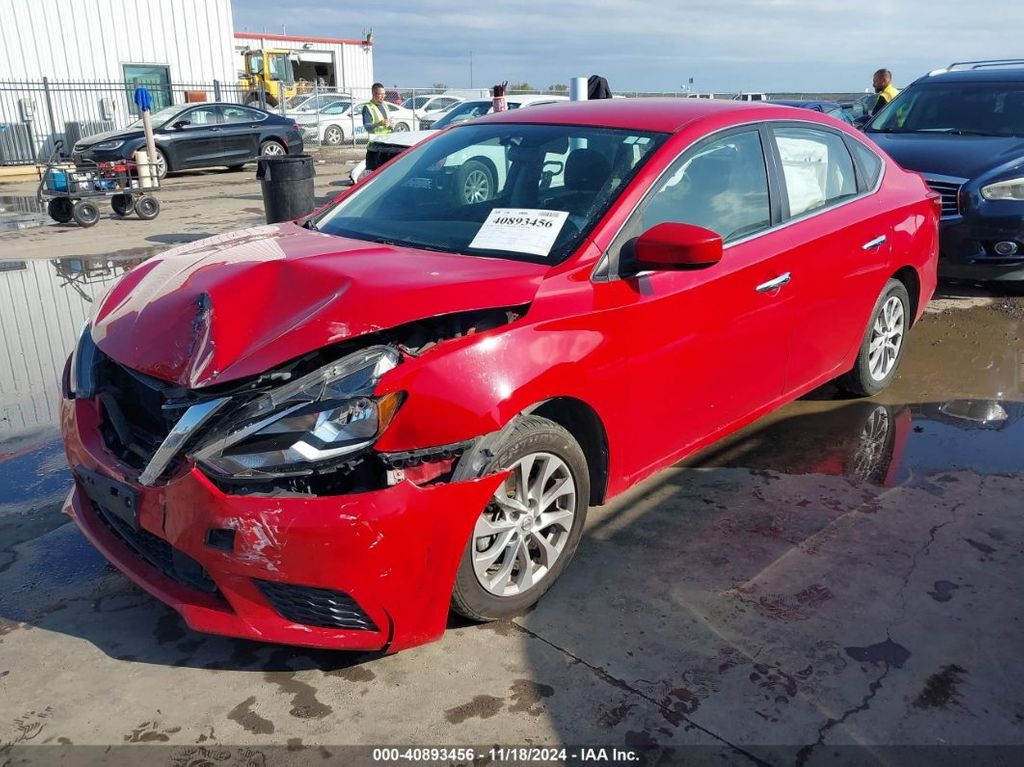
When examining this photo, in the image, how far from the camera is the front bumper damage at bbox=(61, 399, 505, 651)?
2439mm

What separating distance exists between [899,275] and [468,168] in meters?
2.74

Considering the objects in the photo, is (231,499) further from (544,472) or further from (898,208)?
(898,208)

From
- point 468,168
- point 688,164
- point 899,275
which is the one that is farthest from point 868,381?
point 468,168

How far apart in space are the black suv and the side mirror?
193 inches

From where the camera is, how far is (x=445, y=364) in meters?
2.62

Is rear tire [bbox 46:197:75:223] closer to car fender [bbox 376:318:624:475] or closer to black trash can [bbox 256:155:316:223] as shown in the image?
black trash can [bbox 256:155:316:223]

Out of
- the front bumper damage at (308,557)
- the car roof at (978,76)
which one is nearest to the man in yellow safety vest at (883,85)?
the car roof at (978,76)

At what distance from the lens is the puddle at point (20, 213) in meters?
11.7

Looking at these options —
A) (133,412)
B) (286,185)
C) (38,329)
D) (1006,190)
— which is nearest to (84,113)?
(286,185)

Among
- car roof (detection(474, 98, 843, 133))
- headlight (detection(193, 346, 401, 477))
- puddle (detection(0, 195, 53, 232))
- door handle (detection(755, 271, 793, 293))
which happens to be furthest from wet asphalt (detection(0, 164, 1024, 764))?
puddle (detection(0, 195, 53, 232))

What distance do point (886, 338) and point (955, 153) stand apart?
3.22 metres

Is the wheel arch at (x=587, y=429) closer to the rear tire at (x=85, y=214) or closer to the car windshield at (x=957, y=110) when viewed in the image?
the car windshield at (x=957, y=110)

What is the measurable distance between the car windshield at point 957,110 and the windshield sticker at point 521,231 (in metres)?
6.22

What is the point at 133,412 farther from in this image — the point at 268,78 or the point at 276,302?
the point at 268,78
